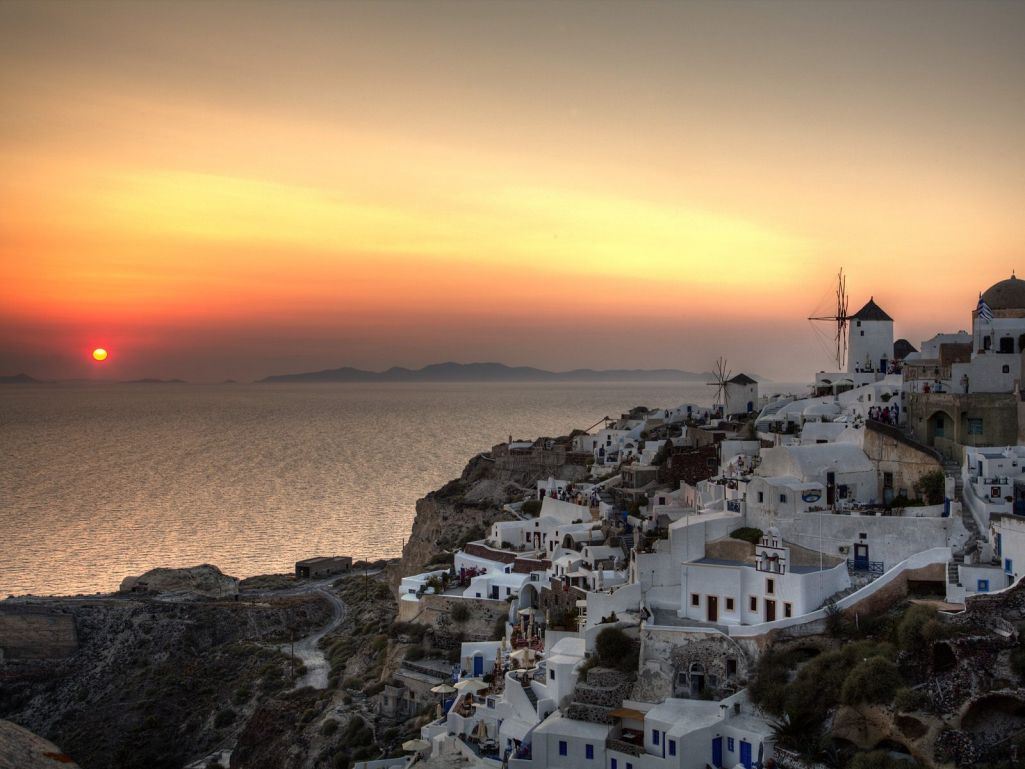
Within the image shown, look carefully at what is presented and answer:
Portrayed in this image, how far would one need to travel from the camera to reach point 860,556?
1012 inches

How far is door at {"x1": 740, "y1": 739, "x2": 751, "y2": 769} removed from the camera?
834 inches

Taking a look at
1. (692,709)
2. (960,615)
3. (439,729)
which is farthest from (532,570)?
(960,615)

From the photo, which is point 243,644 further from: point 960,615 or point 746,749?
point 960,615

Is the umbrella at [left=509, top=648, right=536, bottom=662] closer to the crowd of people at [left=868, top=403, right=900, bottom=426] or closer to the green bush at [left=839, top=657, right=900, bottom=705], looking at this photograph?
the green bush at [left=839, top=657, right=900, bottom=705]

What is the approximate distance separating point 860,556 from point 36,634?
3871cm

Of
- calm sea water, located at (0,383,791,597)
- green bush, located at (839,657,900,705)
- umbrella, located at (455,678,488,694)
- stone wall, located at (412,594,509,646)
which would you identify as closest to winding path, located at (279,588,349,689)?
stone wall, located at (412,594,509,646)

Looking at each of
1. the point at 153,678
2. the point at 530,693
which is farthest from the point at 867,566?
the point at 153,678

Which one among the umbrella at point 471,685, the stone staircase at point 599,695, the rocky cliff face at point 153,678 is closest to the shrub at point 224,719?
the rocky cliff face at point 153,678

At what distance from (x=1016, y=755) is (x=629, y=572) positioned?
1241cm

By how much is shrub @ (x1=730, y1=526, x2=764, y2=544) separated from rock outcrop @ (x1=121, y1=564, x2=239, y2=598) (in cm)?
3441

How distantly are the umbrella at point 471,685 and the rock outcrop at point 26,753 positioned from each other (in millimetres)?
13164

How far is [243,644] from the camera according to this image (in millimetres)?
46156

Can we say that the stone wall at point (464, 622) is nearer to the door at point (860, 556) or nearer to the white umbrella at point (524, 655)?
the white umbrella at point (524, 655)

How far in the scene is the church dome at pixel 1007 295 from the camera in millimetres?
33875
